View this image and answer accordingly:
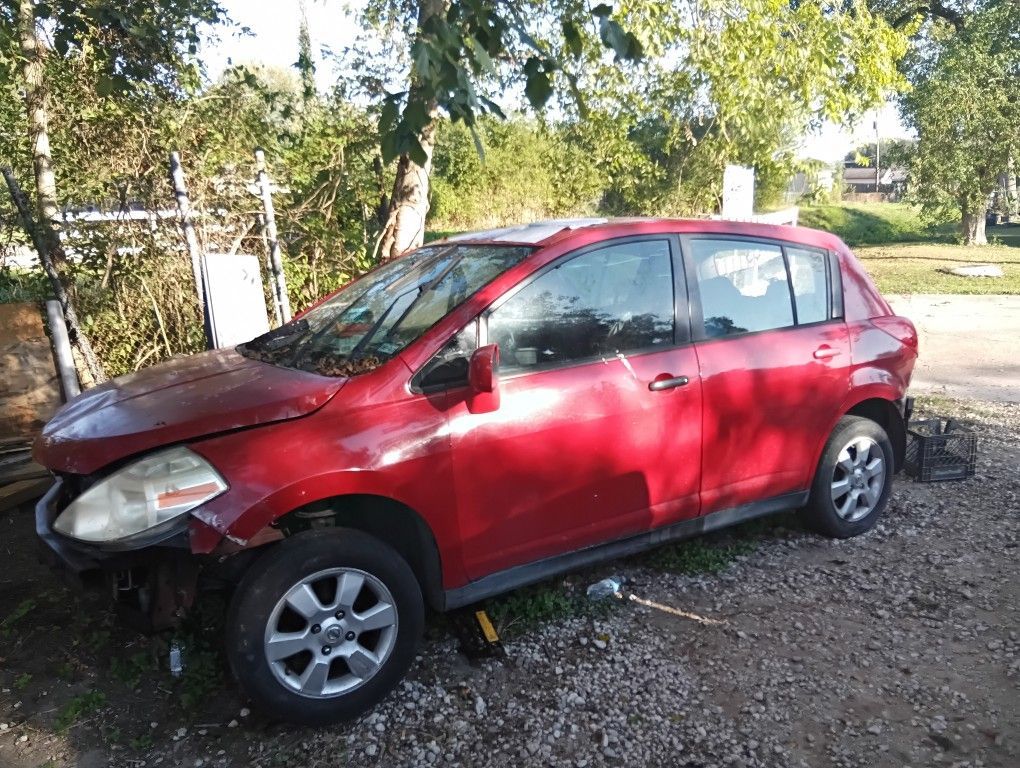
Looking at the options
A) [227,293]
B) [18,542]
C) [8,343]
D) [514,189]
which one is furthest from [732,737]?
[514,189]

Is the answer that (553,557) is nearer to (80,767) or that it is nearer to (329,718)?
(329,718)

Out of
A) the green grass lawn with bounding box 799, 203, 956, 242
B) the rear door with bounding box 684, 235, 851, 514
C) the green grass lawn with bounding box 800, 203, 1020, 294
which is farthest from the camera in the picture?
the green grass lawn with bounding box 799, 203, 956, 242

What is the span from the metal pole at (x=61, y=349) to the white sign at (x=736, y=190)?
654cm

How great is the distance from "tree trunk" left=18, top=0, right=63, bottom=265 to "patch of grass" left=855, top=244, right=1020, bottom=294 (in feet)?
40.3

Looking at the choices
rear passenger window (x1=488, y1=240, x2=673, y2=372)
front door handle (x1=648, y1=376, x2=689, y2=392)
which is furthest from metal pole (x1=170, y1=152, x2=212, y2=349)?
front door handle (x1=648, y1=376, x2=689, y2=392)

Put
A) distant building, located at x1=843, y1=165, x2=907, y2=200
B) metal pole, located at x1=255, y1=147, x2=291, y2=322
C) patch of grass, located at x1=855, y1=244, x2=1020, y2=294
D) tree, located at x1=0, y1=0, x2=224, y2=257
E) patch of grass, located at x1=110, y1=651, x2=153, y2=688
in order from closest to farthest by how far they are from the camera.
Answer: patch of grass, located at x1=110, y1=651, x2=153, y2=688
tree, located at x1=0, y1=0, x2=224, y2=257
metal pole, located at x1=255, y1=147, x2=291, y2=322
patch of grass, located at x1=855, y1=244, x2=1020, y2=294
distant building, located at x1=843, y1=165, x2=907, y2=200

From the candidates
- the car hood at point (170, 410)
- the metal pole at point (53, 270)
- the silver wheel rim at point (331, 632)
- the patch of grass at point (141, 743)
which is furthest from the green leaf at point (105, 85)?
the patch of grass at point (141, 743)

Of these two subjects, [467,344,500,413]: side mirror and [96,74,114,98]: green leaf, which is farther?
[96,74,114,98]: green leaf

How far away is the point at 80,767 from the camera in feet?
8.85

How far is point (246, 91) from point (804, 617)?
6.75 m

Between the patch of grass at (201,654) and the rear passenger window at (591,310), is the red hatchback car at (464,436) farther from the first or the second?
the patch of grass at (201,654)

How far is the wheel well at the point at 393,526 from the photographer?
9.67 ft

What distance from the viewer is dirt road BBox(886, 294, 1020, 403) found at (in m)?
8.22

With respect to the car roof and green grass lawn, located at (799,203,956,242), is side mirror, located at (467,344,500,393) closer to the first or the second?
the car roof
